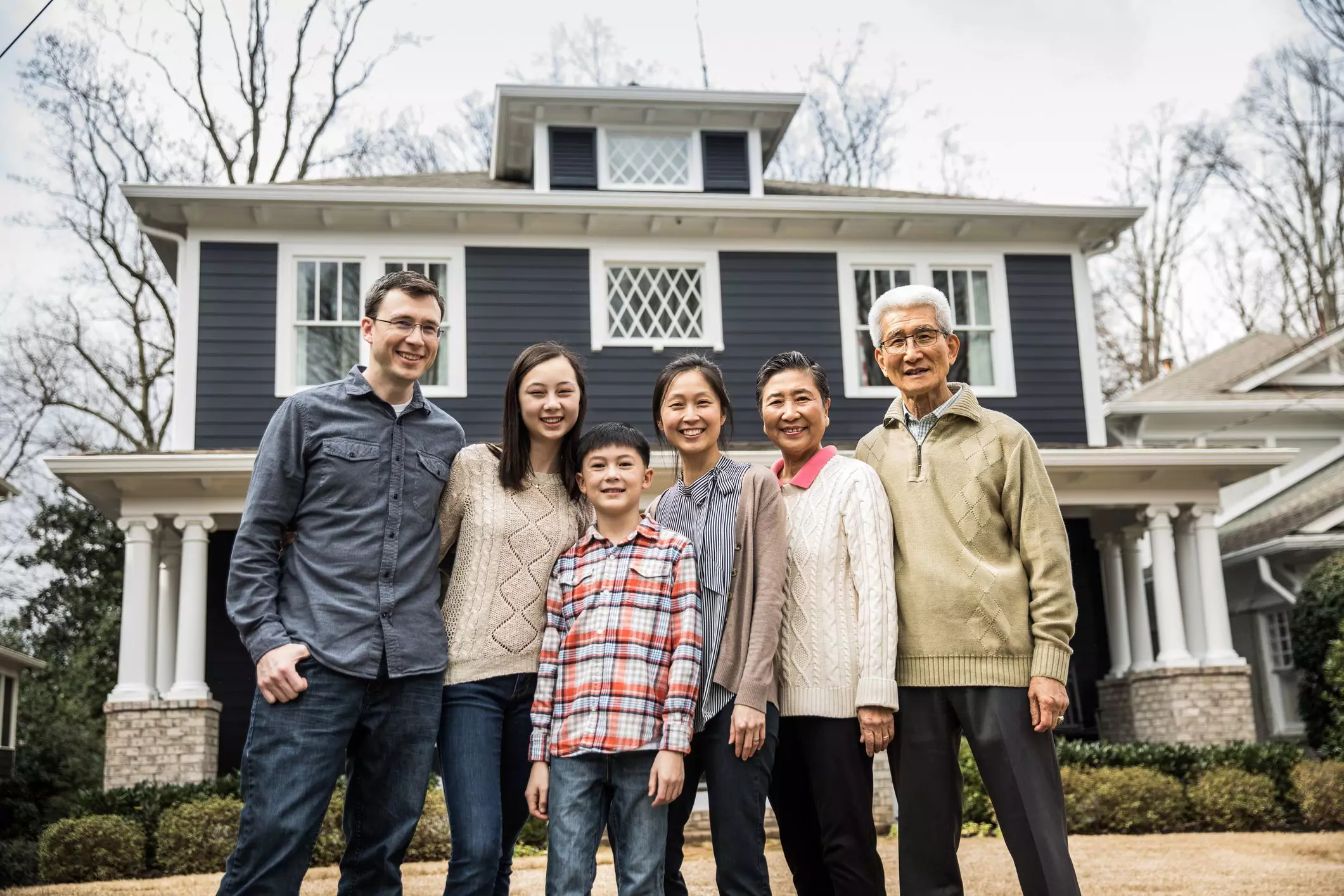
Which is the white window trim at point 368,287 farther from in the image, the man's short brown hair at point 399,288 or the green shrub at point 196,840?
the man's short brown hair at point 399,288

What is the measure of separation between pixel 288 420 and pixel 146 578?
8141 millimetres

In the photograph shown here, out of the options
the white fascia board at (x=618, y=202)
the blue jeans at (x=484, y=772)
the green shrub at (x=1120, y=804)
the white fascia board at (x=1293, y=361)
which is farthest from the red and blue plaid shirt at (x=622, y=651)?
the white fascia board at (x=1293, y=361)

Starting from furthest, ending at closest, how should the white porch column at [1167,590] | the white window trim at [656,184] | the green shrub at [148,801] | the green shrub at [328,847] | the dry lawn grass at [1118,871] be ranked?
the white window trim at [656,184], the white porch column at [1167,590], the green shrub at [148,801], the green shrub at [328,847], the dry lawn grass at [1118,871]

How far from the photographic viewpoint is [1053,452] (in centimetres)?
1108

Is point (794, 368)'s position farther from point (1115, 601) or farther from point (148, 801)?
point (1115, 601)

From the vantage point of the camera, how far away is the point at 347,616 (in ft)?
9.87

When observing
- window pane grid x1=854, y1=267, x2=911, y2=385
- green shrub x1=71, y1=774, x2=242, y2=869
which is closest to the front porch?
green shrub x1=71, y1=774, x2=242, y2=869

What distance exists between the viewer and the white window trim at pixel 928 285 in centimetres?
1209

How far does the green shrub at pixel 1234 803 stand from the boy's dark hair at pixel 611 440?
811 cm

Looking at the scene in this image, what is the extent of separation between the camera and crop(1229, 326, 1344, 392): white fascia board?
1648cm

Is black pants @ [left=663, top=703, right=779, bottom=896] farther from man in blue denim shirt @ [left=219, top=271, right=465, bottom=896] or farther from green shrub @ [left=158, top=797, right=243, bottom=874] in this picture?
green shrub @ [left=158, top=797, right=243, bottom=874]

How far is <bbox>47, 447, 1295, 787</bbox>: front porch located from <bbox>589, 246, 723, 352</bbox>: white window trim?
1.86 metres

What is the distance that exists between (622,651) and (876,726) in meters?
0.72

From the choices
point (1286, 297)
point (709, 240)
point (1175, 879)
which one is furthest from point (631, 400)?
point (1286, 297)
